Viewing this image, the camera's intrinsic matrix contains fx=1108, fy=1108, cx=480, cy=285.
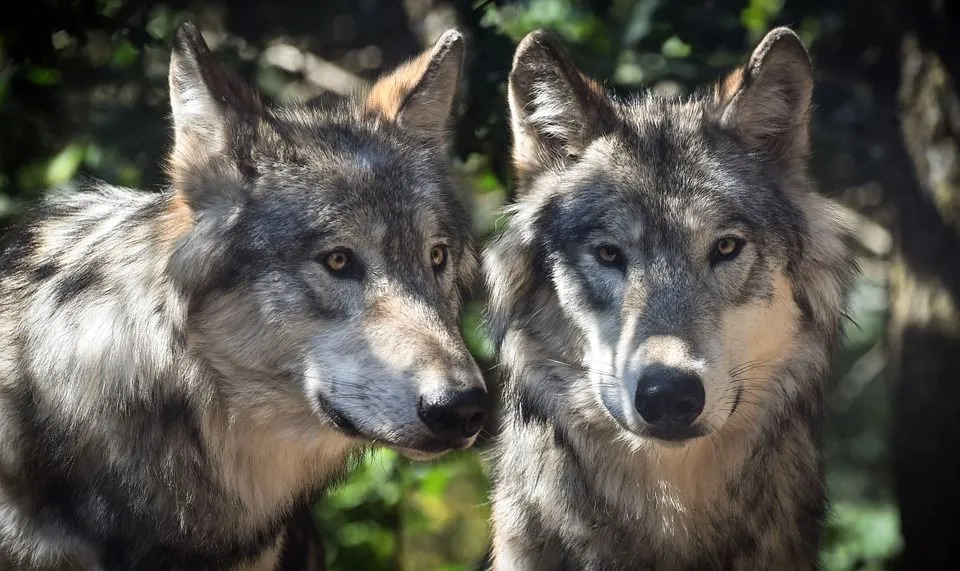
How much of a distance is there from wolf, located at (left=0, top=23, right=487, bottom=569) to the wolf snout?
54cm

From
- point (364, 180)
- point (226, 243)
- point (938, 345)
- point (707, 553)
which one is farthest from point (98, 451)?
point (938, 345)

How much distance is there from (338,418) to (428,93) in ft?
4.46

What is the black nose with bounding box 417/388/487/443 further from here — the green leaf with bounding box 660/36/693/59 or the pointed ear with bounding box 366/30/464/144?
the green leaf with bounding box 660/36/693/59

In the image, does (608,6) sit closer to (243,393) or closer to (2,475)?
(243,393)

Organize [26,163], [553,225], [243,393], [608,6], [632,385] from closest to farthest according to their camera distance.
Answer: [632,385], [243,393], [553,225], [608,6], [26,163]

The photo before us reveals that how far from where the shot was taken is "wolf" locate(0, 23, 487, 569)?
11.6ft

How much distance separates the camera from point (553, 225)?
156 inches

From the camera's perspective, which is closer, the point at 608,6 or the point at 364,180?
the point at 364,180

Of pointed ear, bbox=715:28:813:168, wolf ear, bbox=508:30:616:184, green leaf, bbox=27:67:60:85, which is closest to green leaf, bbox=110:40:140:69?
green leaf, bbox=27:67:60:85

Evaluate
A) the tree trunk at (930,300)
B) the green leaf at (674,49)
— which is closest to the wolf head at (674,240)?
the green leaf at (674,49)

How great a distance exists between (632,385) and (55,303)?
6.44 feet

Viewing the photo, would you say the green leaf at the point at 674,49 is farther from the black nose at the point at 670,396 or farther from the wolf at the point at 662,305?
the black nose at the point at 670,396

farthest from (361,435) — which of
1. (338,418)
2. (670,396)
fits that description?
(670,396)

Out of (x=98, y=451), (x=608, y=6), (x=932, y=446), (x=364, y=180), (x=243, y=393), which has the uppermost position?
(x=608, y=6)
